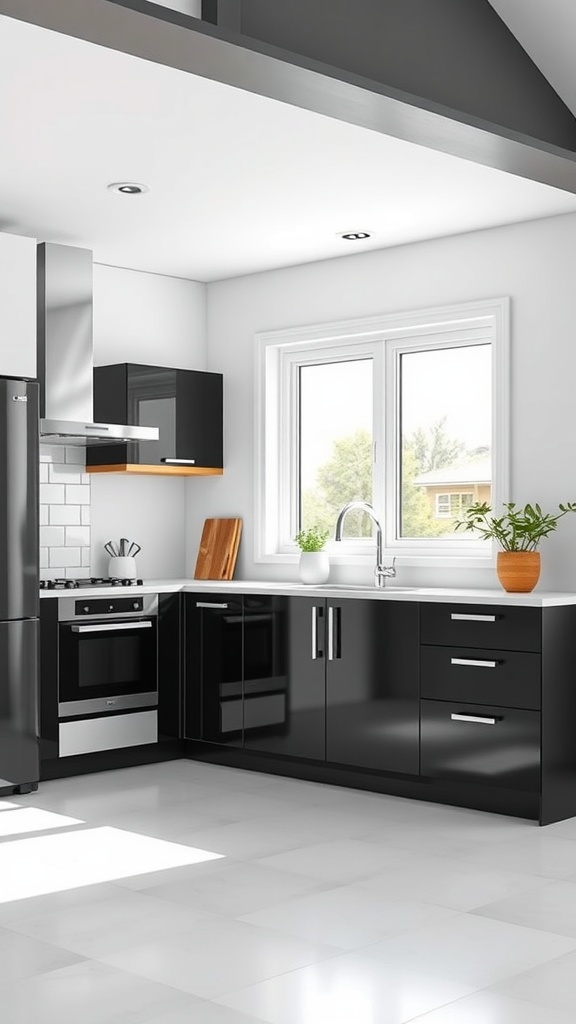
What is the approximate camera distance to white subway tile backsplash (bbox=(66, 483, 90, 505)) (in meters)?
6.14

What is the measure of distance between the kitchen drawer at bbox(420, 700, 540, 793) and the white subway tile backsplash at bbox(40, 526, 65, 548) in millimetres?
2092

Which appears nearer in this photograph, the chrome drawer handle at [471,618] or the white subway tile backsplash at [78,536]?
the chrome drawer handle at [471,618]

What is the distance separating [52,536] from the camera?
238 inches

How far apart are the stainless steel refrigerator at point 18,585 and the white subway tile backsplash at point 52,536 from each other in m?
0.76

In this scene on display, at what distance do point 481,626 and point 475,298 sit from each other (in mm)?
1571

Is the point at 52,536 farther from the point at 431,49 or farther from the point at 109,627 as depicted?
the point at 431,49

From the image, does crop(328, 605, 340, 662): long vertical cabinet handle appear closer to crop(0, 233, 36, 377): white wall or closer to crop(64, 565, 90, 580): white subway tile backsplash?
crop(64, 565, 90, 580): white subway tile backsplash

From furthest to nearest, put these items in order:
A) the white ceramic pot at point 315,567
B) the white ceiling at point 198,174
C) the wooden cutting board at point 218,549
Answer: the wooden cutting board at point 218,549
the white ceramic pot at point 315,567
the white ceiling at point 198,174

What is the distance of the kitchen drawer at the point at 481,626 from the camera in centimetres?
470

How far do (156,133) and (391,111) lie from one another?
5.26ft

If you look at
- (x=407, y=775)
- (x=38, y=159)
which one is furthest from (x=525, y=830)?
(x=38, y=159)

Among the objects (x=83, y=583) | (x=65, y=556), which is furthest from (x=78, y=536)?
(x=83, y=583)

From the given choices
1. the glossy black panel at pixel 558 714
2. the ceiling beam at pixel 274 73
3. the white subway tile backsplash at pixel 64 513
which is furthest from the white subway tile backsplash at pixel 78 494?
the ceiling beam at pixel 274 73

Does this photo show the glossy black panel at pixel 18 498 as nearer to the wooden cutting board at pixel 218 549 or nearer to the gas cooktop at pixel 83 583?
the gas cooktop at pixel 83 583
